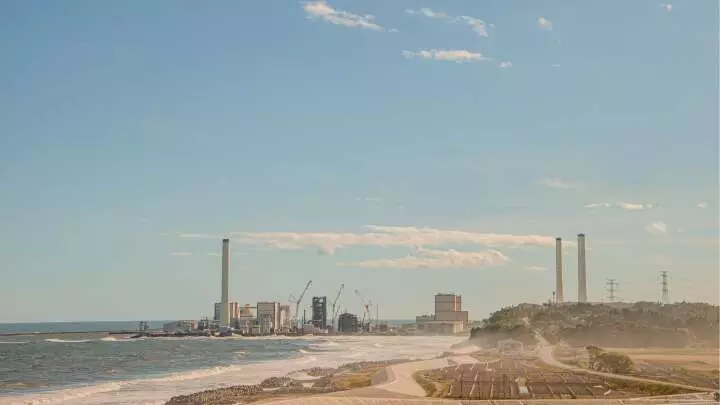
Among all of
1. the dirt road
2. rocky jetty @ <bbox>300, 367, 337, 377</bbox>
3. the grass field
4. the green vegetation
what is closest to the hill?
the dirt road

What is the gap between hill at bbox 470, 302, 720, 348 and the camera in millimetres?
149125

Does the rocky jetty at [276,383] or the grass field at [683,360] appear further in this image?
the grass field at [683,360]

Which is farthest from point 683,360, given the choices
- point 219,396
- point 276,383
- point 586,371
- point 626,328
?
point 626,328

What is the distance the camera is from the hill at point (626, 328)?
14912cm

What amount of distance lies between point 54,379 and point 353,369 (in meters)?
36.2

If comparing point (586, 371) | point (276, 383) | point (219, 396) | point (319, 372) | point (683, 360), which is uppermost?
point (586, 371)

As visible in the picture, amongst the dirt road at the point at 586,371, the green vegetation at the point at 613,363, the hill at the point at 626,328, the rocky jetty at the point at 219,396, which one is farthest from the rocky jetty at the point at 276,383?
the hill at the point at 626,328

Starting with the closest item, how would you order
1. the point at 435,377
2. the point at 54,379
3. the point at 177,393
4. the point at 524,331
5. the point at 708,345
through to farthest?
1. the point at 177,393
2. the point at 435,377
3. the point at 54,379
4. the point at 708,345
5. the point at 524,331

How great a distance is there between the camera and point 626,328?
521 ft

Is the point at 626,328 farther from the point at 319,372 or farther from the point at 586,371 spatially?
the point at 319,372

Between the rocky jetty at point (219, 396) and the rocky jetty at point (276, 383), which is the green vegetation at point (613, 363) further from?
the rocky jetty at point (219, 396)

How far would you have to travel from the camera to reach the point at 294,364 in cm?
12256

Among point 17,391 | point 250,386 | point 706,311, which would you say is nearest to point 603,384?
point 250,386

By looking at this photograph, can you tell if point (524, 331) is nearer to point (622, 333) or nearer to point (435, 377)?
point (622, 333)
